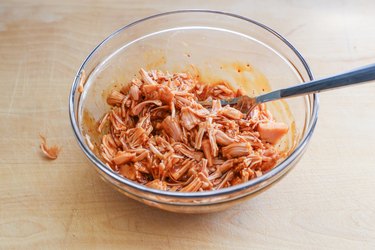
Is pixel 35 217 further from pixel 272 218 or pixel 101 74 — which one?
pixel 272 218

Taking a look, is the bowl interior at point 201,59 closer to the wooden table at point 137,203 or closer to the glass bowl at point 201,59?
the glass bowl at point 201,59

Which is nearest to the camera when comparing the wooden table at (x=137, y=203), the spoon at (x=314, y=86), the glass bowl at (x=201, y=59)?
the spoon at (x=314, y=86)

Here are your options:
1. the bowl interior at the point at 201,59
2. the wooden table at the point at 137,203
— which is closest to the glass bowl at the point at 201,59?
the bowl interior at the point at 201,59

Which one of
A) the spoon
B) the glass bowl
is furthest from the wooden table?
the spoon

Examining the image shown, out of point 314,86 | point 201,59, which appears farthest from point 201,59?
point 314,86

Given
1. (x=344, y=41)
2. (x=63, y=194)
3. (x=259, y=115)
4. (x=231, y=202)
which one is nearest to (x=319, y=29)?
(x=344, y=41)
